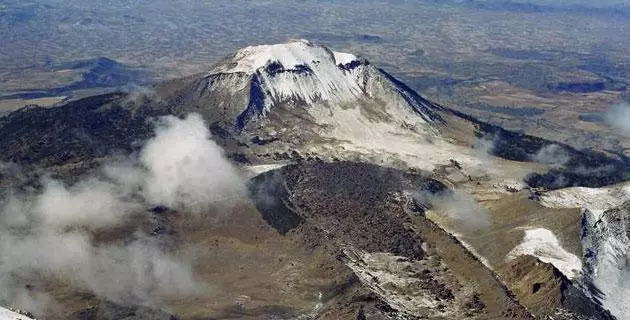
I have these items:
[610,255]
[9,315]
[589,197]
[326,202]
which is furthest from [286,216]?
[9,315]

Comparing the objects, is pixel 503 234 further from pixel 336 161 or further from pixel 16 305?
pixel 16 305

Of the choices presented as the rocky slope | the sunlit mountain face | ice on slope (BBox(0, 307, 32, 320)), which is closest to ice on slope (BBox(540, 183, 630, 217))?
the sunlit mountain face

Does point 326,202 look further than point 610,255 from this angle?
Yes

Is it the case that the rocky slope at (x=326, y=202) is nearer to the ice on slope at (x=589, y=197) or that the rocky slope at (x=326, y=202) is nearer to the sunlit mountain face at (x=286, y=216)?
the sunlit mountain face at (x=286, y=216)

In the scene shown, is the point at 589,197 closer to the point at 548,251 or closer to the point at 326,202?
the point at 548,251

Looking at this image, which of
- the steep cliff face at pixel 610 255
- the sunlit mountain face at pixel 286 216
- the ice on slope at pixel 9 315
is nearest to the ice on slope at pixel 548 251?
the sunlit mountain face at pixel 286 216

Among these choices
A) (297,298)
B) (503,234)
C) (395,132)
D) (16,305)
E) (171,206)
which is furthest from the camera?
(395,132)

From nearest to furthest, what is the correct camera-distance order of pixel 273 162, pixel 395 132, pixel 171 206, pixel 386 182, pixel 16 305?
1. pixel 16 305
2. pixel 171 206
3. pixel 386 182
4. pixel 273 162
5. pixel 395 132

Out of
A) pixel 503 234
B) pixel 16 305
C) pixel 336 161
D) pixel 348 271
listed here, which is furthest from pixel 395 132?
pixel 16 305

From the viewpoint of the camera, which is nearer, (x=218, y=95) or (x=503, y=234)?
(x=503, y=234)
